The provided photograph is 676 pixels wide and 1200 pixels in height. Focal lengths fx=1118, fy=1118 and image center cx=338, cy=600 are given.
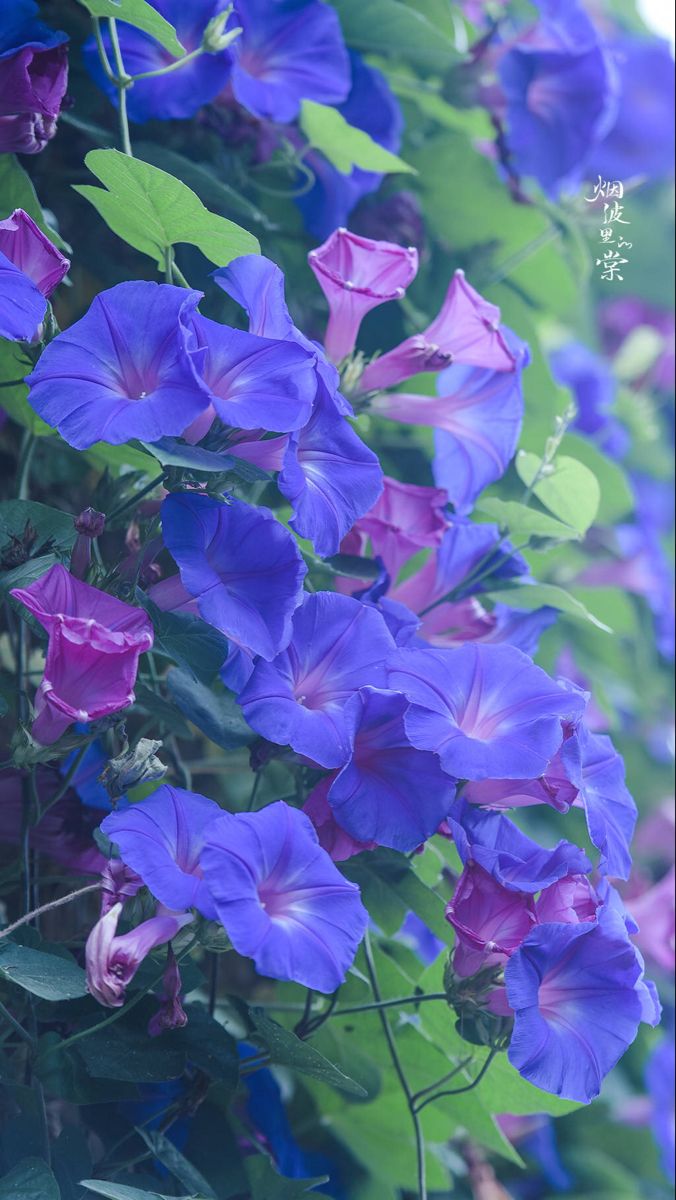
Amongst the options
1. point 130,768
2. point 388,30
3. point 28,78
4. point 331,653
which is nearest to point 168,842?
point 130,768

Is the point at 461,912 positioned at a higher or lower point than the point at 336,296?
lower

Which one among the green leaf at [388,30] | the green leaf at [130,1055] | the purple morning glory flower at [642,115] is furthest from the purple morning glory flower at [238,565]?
the purple morning glory flower at [642,115]

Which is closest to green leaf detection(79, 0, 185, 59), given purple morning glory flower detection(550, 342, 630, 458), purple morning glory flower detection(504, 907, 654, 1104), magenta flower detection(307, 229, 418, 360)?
→ magenta flower detection(307, 229, 418, 360)

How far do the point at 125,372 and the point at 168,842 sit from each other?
0.26 metres

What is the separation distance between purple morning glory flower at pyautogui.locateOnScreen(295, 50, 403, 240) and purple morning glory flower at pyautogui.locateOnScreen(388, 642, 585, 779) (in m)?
0.51

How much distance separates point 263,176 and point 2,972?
2.50 ft

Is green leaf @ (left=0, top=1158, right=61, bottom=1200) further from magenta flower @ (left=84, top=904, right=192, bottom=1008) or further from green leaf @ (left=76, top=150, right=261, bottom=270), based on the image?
green leaf @ (left=76, top=150, right=261, bottom=270)

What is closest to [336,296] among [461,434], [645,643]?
[461,434]

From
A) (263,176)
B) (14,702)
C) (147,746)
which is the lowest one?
(14,702)

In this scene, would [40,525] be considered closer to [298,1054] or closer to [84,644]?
[84,644]

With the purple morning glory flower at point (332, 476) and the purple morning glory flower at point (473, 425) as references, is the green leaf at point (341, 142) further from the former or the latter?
the purple morning glory flower at point (332, 476)

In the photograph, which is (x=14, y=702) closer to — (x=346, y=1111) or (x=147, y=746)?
(x=147, y=746)

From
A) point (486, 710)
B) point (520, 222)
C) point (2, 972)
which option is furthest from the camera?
point (520, 222)

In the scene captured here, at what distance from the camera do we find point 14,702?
2.51 feet
